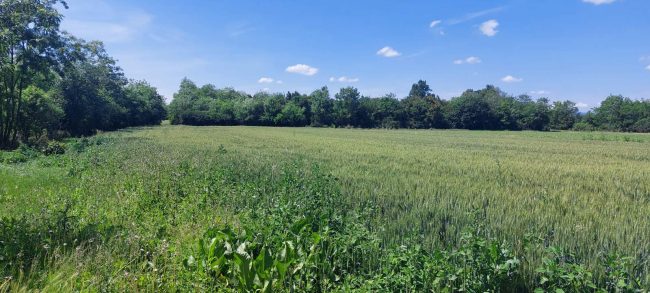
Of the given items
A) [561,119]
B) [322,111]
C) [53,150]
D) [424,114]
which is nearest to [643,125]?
[561,119]

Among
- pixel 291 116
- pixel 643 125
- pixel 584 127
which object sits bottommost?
pixel 584 127

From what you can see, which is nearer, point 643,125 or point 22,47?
point 22,47

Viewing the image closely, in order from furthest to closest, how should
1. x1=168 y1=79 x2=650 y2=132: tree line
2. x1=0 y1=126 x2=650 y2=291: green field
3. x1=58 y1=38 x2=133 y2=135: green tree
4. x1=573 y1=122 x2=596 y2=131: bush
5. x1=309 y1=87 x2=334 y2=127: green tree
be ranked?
x1=309 y1=87 x2=334 y2=127: green tree → x1=168 y1=79 x2=650 y2=132: tree line → x1=573 y1=122 x2=596 y2=131: bush → x1=58 y1=38 x2=133 y2=135: green tree → x1=0 y1=126 x2=650 y2=291: green field

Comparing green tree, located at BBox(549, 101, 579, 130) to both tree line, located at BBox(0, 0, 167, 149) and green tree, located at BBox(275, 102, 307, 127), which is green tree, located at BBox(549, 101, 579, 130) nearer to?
green tree, located at BBox(275, 102, 307, 127)

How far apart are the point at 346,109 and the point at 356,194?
87.7 meters

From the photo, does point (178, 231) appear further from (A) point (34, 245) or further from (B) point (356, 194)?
(B) point (356, 194)

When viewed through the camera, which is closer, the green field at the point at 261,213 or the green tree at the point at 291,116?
the green field at the point at 261,213

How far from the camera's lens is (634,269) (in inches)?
161

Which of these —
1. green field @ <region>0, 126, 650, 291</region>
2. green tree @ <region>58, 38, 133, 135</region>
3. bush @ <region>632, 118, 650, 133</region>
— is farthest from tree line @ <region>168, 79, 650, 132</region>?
green field @ <region>0, 126, 650, 291</region>

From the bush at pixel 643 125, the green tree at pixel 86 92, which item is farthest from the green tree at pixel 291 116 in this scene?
the bush at pixel 643 125

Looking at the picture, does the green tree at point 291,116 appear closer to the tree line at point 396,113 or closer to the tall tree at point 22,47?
the tree line at point 396,113

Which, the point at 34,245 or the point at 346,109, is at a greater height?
the point at 346,109

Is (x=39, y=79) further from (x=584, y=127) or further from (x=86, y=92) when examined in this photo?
(x=584, y=127)

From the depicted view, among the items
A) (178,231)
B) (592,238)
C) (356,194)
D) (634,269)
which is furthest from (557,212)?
(178,231)
